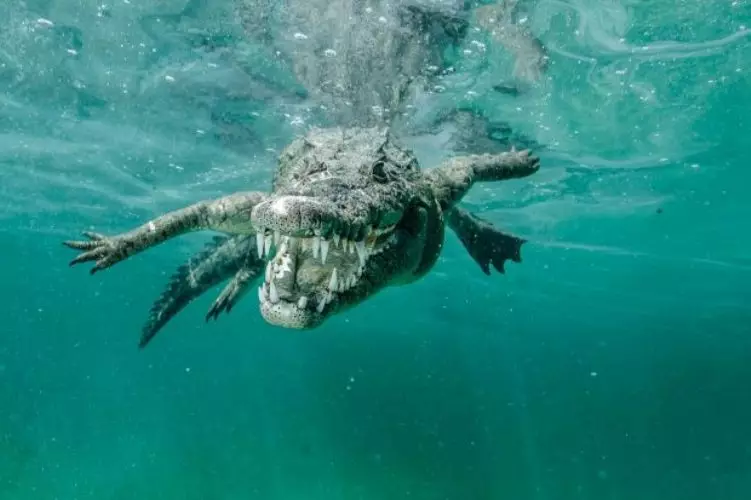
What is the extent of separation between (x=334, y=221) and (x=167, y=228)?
224 cm

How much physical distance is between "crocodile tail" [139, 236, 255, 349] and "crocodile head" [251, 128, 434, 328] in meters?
2.61

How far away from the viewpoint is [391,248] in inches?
193

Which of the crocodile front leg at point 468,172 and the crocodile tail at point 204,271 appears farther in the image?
the crocodile tail at point 204,271

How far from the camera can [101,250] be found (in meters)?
5.00

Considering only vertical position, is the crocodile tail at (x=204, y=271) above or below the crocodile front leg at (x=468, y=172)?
below

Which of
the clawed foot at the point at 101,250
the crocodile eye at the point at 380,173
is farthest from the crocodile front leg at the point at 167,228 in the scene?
the crocodile eye at the point at 380,173

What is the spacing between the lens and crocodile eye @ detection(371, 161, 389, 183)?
4.77 metres

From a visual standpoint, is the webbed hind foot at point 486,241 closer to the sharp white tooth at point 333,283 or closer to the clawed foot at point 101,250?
the sharp white tooth at point 333,283

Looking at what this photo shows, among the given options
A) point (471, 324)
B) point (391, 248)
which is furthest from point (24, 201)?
point (471, 324)

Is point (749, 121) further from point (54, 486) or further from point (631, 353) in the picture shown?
point (631, 353)

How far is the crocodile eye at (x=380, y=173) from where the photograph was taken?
477 centimetres

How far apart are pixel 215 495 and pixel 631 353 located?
4168 cm

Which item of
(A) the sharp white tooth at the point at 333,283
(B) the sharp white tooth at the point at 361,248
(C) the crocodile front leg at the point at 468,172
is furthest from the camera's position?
(C) the crocodile front leg at the point at 468,172

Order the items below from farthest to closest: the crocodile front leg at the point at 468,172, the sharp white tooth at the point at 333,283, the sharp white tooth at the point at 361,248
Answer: the crocodile front leg at the point at 468,172 → the sharp white tooth at the point at 333,283 → the sharp white tooth at the point at 361,248
